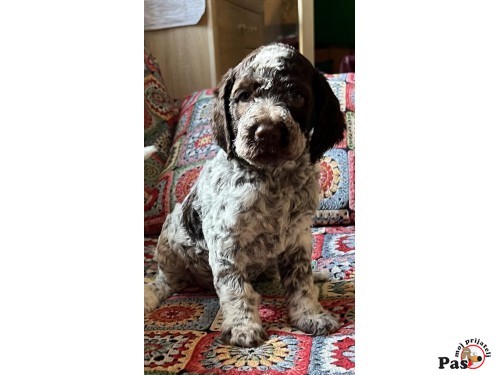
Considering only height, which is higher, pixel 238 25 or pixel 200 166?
pixel 238 25

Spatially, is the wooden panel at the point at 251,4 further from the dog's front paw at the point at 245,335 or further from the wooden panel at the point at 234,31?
the dog's front paw at the point at 245,335

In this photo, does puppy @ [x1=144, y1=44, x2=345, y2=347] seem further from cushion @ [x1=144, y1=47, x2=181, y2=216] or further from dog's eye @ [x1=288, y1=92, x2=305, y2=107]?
cushion @ [x1=144, y1=47, x2=181, y2=216]

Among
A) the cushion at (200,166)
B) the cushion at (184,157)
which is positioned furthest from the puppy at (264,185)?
the cushion at (184,157)

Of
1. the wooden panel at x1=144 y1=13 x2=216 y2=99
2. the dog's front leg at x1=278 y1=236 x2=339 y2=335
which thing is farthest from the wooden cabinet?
the dog's front leg at x1=278 y1=236 x2=339 y2=335

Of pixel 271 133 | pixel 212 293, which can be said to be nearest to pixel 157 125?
pixel 212 293

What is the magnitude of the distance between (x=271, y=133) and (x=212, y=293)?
1.64ft

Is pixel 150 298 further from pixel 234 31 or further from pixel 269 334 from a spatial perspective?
pixel 234 31

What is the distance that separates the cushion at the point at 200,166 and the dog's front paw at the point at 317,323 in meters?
0.32

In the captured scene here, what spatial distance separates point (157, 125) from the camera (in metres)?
1.59

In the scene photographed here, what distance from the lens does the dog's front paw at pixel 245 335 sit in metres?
1.03

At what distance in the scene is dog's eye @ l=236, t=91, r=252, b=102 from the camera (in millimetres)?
1056

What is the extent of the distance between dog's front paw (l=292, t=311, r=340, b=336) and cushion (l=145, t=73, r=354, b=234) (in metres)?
0.32
